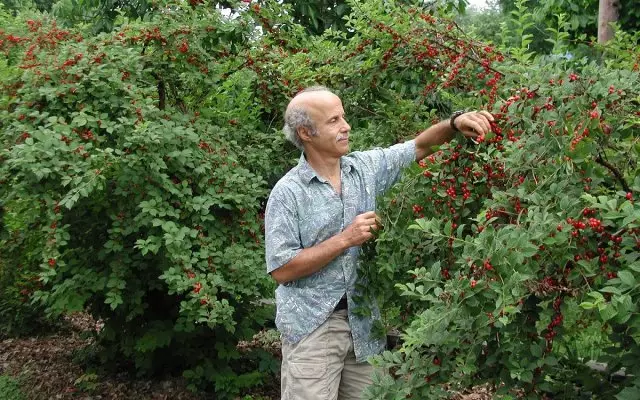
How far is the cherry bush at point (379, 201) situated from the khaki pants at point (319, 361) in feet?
0.53

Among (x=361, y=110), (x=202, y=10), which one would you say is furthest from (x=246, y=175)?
(x=202, y=10)

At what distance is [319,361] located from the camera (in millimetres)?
3250

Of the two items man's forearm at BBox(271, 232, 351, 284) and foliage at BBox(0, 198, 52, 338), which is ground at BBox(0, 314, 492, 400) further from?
man's forearm at BBox(271, 232, 351, 284)

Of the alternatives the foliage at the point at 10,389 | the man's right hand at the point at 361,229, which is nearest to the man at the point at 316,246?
the man's right hand at the point at 361,229

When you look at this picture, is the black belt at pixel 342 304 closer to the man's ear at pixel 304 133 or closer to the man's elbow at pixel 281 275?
the man's elbow at pixel 281 275

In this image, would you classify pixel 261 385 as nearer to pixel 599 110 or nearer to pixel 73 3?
pixel 599 110

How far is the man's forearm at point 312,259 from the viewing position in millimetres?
3084

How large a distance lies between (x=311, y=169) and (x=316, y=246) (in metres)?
0.33

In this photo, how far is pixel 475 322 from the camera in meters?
2.25

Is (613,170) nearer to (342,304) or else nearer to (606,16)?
(342,304)

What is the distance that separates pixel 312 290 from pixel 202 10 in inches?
98.6

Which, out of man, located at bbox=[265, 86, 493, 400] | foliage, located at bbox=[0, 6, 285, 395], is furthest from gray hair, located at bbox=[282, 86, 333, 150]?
foliage, located at bbox=[0, 6, 285, 395]

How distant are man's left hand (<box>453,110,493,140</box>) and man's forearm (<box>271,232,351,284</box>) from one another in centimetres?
57

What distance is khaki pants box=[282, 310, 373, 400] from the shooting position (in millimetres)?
3236
